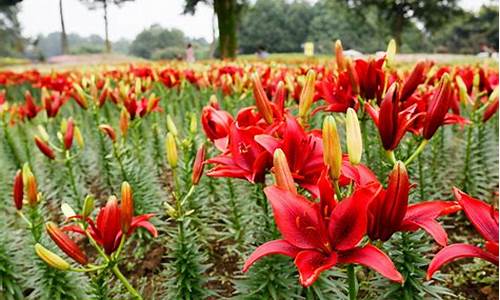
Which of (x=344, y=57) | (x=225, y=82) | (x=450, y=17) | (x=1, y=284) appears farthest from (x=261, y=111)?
(x=450, y=17)

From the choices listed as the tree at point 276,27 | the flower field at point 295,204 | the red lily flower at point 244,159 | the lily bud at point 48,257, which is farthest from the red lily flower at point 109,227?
the tree at point 276,27

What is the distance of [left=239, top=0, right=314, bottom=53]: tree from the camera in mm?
56938

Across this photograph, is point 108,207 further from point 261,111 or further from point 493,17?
point 493,17

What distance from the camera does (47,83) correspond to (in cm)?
549

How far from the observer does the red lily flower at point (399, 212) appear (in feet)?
2.80

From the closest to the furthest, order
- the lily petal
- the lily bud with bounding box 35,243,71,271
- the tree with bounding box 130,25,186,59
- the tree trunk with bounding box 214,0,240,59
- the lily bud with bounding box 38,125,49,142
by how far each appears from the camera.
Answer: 1. the lily petal
2. the lily bud with bounding box 35,243,71,271
3. the lily bud with bounding box 38,125,49,142
4. the tree trunk with bounding box 214,0,240,59
5. the tree with bounding box 130,25,186,59

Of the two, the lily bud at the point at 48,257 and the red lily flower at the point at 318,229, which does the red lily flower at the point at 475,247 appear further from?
the lily bud at the point at 48,257

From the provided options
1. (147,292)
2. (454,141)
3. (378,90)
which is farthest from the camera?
(454,141)

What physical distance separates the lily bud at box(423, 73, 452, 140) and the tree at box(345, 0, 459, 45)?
1249 inches

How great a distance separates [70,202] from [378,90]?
1878 mm

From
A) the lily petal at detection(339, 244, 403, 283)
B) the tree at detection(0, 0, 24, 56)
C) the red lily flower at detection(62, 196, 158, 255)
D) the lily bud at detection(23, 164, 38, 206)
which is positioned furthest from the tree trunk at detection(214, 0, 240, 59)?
the tree at detection(0, 0, 24, 56)

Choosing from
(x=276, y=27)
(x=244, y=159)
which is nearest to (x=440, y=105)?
(x=244, y=159)

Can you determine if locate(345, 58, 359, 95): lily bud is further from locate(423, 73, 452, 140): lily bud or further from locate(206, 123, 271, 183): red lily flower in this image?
locate(206, 123, 271, 183): red lily flower

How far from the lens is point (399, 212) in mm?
864
